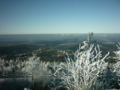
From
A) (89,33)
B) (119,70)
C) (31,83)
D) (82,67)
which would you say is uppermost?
(89,33)

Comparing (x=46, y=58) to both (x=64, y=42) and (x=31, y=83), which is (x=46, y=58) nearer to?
(x=64, y=42)

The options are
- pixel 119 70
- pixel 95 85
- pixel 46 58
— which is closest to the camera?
pixel 95 85

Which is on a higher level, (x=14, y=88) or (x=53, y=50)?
(x=53, y=50)

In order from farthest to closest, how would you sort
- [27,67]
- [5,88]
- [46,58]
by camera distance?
[46,58] → [27,67] → [5,88]

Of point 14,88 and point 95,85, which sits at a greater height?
point 95,85

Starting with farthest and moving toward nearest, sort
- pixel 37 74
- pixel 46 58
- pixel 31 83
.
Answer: pixel 46 58 → pixel 37 74 → pixel 31 83

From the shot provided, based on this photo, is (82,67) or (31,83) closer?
(82,67)

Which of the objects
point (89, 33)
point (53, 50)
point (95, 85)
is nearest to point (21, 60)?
point (53, 50)

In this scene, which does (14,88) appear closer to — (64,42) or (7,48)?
(7,48)

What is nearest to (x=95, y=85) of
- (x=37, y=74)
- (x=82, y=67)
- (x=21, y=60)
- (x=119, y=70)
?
(x=82, y=67)
